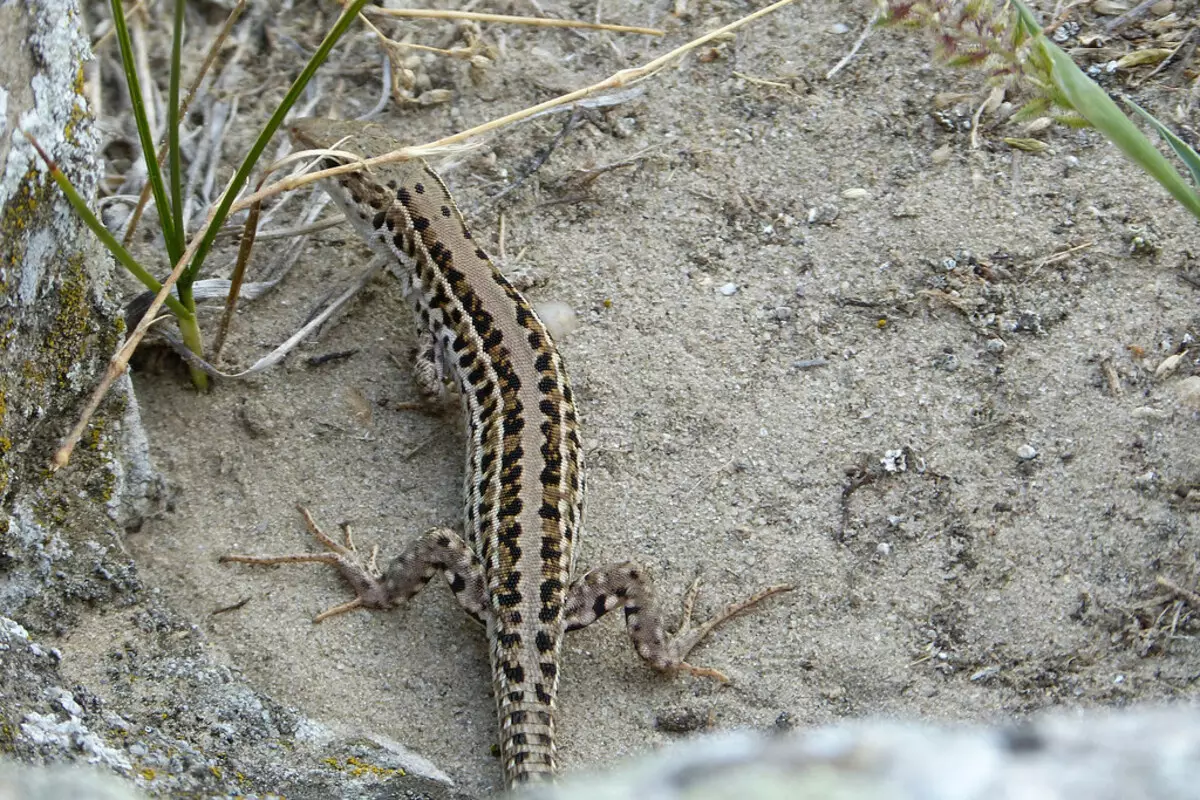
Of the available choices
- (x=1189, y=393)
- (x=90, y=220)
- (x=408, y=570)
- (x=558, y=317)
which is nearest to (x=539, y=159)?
(x=558, y=317)

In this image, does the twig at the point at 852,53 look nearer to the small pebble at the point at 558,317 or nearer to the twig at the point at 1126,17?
the twig at the point at 1126,17

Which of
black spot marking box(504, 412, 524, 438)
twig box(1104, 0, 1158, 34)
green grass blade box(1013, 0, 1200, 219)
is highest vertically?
green grass blade box(1013, 0, 1200, 219)

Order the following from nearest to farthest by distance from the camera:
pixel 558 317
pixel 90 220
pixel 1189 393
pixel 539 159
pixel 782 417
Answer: pixel 90 220 → pixel 1189 393 → pixel 782 417 → pixel 558 317 → pixel 539 159

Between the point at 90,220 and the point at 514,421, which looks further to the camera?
the point at 514,421

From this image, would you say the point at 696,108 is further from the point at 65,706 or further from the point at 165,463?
the point at 65,706

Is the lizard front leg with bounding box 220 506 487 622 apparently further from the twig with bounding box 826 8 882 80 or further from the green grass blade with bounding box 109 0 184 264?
the twig with bounding box 826 8 882 80

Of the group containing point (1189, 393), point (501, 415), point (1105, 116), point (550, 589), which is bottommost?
point (550, 589)

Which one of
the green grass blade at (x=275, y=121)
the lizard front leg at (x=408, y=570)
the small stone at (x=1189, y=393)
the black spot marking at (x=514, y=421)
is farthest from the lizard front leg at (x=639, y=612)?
the green grass blade at (x=275, y=121)

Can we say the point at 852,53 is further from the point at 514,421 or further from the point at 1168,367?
the point at 514,421

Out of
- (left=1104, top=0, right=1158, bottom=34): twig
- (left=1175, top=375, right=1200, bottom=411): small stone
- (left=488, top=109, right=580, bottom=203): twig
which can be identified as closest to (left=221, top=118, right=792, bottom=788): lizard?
(left=488, top=109, right=580, bottom=203): twig
